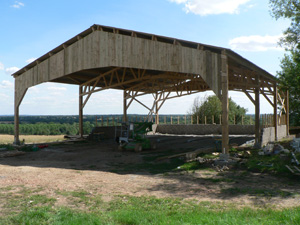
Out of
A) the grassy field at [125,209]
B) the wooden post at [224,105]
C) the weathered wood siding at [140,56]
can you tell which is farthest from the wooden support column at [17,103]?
the wooden post at [224,105]

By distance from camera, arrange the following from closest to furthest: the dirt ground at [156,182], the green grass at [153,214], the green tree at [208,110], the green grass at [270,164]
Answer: the green grass at [153,214] < the dirt ground at [156,182] < the green grass at [270,164] < the green tree at [208,110]

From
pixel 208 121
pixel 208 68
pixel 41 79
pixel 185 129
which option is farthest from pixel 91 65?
pixel 208 121

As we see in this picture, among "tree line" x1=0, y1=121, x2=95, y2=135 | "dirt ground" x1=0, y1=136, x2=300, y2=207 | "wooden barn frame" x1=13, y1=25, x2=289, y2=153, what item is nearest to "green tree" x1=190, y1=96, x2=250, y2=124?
"wooden barn frame" x1=13, y1=25, x2=289, y2=153

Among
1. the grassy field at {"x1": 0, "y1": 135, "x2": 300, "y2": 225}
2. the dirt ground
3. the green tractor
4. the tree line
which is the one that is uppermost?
the green tractor

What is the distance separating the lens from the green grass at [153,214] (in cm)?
478

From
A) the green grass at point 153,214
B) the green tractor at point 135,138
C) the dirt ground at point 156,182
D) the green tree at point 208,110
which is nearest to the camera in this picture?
the green grass at point 153,214

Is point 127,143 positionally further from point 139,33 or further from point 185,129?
point 185,129

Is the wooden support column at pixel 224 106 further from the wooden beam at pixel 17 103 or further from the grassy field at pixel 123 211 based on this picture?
the wooden beam at pixel 17 103

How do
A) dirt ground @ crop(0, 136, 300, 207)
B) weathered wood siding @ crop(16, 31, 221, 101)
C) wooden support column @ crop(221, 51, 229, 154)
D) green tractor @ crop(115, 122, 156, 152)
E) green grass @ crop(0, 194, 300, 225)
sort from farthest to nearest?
green tractor @ crop(115, 122, 156, 152), weathered wood siding @ crop(16, 31, 221, 101), wooden support column @ crop(221, 51, 229, 154), dirt ground @ crop(0, 136, 300, 207), green grass @ crop(0, 194, 300, 225)

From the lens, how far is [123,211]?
546 centimetres

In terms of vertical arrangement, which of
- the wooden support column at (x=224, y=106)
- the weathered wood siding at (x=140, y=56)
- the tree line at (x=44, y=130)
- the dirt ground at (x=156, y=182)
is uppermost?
the weathered wood siding at (x=140, y=56)

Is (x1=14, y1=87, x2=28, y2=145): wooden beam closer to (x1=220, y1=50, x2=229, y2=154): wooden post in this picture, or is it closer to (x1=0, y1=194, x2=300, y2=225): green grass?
(x1=220, y1=50, x2=229, y2=154): wooden post

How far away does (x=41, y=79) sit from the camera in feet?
59.3

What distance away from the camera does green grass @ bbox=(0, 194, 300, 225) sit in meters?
4.78
